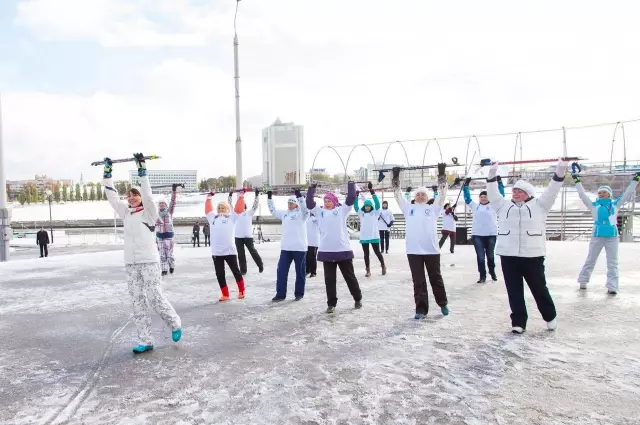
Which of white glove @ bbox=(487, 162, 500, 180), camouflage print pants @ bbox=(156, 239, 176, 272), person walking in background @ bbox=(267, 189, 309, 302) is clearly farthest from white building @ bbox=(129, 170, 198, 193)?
white glove @ bbox=(487, 162, 500, 180)

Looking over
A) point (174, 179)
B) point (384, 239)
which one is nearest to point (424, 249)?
point (384, 239)

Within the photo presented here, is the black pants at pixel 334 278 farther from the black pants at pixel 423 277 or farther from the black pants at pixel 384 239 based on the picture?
the black pants at pixel 384 239

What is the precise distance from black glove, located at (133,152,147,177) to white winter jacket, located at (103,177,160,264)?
2.1 inches

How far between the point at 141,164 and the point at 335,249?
2898mm

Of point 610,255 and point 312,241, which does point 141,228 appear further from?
point 610,255

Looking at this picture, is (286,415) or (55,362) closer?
(286,415)

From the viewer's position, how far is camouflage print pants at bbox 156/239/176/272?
406 inches

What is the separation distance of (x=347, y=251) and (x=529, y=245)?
2405mm

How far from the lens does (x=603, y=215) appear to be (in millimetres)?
7504

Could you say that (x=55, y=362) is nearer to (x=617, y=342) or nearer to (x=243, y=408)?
(x=243, y=408)

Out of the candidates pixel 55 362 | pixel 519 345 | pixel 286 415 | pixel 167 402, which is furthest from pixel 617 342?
pixel 55 362

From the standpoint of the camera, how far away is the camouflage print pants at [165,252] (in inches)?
406

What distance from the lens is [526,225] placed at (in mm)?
5285

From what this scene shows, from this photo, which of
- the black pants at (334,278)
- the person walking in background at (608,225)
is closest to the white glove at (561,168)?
the person walking in background at (608,225)
